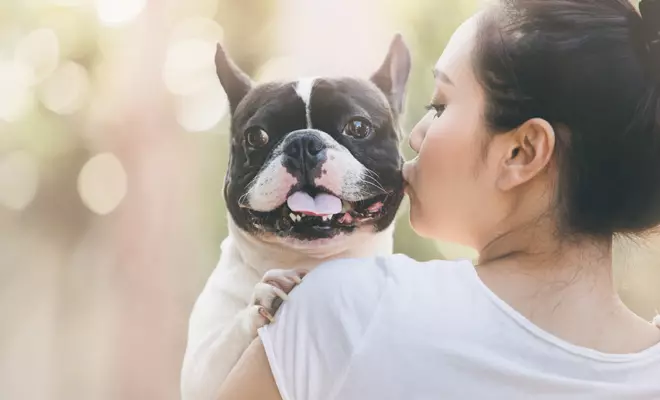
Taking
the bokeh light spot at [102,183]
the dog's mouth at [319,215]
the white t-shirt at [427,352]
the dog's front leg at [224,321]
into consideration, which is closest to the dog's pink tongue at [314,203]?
the dog's mouth at [319,215]

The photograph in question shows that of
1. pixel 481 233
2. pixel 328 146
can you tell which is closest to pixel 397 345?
pixel 481 233

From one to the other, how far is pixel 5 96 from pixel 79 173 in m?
0.16

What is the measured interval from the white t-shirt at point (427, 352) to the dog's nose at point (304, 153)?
224 millimetres

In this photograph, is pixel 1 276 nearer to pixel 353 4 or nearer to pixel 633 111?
pixel 353 4

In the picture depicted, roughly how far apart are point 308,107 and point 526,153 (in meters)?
0.31

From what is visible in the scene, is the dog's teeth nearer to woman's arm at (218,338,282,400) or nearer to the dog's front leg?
the dog's front leg

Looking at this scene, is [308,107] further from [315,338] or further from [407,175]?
[315,338]

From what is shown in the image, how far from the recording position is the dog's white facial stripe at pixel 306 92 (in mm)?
930

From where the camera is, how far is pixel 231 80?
101cm

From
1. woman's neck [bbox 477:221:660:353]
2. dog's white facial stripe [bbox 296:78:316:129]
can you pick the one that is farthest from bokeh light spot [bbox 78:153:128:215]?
woman's neck [bbox 477:221:660:353]

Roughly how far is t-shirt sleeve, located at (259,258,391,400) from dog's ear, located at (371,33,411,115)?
1.21 feet

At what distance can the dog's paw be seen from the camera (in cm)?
76

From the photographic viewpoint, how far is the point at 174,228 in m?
1.15

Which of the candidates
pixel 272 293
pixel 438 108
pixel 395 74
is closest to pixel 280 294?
pixel 272 293
